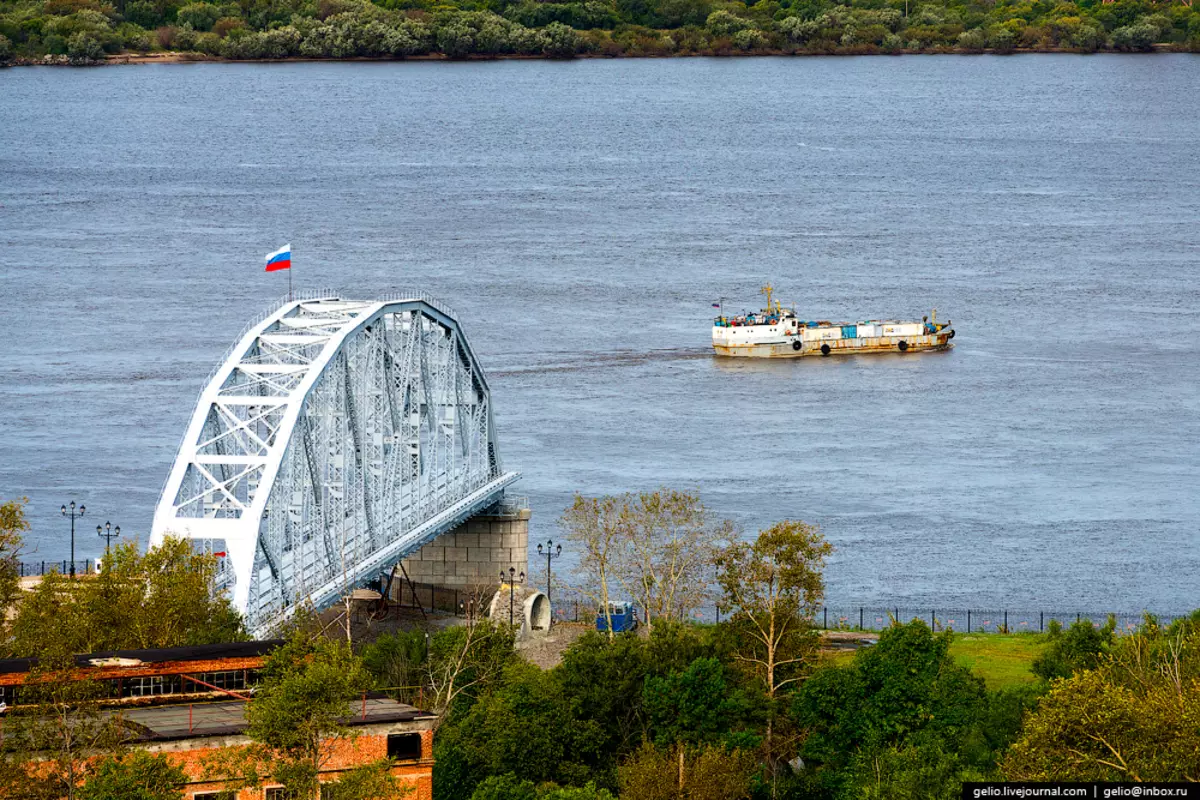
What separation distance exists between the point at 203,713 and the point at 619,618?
30080mm

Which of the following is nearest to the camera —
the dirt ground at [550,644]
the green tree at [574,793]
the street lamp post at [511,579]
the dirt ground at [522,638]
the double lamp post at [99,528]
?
the green tree at [574,793]

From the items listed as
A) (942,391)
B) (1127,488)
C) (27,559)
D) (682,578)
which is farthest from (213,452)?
(942,391)

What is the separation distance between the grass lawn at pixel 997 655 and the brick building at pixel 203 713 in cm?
2320

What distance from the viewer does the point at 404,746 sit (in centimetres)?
4412

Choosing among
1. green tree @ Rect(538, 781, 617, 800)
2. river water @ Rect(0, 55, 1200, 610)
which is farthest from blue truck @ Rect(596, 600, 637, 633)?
green tree @ Rect(538, 781, 617, 800)

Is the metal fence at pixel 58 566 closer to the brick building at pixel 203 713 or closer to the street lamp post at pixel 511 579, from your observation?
the street lamp post at pixel 511 579

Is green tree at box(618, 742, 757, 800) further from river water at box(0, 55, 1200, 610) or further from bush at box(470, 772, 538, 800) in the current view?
river water at box(0, 55, 1200, 610)

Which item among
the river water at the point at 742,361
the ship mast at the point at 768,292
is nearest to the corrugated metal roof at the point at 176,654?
the river water at the point at 742,361

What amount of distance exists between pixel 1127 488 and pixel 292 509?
48845 millimetres

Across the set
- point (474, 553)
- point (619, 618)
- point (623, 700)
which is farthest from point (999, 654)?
point (474, 553)

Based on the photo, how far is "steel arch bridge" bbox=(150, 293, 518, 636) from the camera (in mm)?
63062

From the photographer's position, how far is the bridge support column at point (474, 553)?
82125mm

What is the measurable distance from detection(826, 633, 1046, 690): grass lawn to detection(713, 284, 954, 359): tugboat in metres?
59.0

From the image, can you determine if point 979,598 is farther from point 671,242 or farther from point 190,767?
point 671,242
